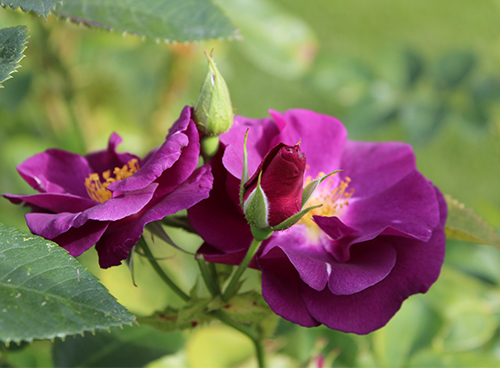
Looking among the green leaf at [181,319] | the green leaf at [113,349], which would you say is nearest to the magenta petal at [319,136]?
the green leaf at [181,319]

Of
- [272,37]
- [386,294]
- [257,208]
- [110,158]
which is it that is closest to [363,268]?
[386,294]

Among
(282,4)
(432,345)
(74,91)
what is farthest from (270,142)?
(282,4)

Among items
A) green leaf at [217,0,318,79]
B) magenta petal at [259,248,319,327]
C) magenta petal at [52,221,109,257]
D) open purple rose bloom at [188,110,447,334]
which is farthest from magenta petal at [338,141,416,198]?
green leaf at [217,0,318,79]

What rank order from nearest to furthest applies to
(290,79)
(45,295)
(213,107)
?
1. (45,295)
2. (213,107)
3. (290,79)

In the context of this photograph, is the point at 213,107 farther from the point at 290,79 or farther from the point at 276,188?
the point at 290,79

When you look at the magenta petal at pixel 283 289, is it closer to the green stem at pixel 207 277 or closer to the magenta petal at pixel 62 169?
the green stem at pixel 207 277

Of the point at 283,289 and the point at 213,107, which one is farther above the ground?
the point at 213,107

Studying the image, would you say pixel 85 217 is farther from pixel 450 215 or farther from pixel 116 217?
pixel 450 215

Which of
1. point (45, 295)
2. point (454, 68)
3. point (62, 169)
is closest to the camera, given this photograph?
point (45, 295)
